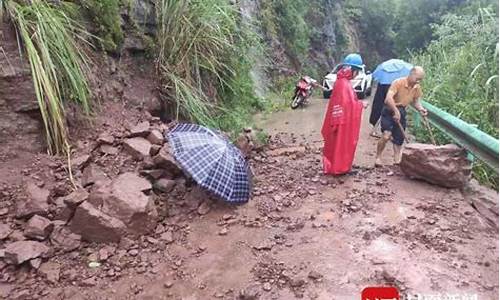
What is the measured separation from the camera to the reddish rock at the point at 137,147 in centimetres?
378

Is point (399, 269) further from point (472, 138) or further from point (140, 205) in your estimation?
point (140, 205)

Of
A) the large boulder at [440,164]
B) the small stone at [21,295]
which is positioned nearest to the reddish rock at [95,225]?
the small stone at [21,295]

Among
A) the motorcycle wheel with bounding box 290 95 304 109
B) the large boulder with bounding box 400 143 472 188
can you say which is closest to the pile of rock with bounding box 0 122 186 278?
the large boulder with bounding box 400 143 472 188

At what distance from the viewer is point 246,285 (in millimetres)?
2703

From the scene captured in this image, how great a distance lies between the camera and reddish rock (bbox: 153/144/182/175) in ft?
12.4

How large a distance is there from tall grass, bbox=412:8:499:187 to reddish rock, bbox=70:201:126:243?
234 cm

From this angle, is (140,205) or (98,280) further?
(140,205)

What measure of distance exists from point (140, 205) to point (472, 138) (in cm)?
225

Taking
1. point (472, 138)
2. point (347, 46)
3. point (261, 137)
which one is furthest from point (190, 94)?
point (347, 46)

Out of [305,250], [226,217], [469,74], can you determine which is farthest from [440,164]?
[226,217]

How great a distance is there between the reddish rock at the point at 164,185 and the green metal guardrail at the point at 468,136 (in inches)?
90.1

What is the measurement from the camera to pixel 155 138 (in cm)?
398

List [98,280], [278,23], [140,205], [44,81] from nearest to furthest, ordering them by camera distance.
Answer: [98,280] → [140,205] → [44,81] → [278,23]

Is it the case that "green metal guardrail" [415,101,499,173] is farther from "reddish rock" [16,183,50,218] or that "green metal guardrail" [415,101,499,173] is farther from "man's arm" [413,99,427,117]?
"reddish rock" [16,183,50,218]
